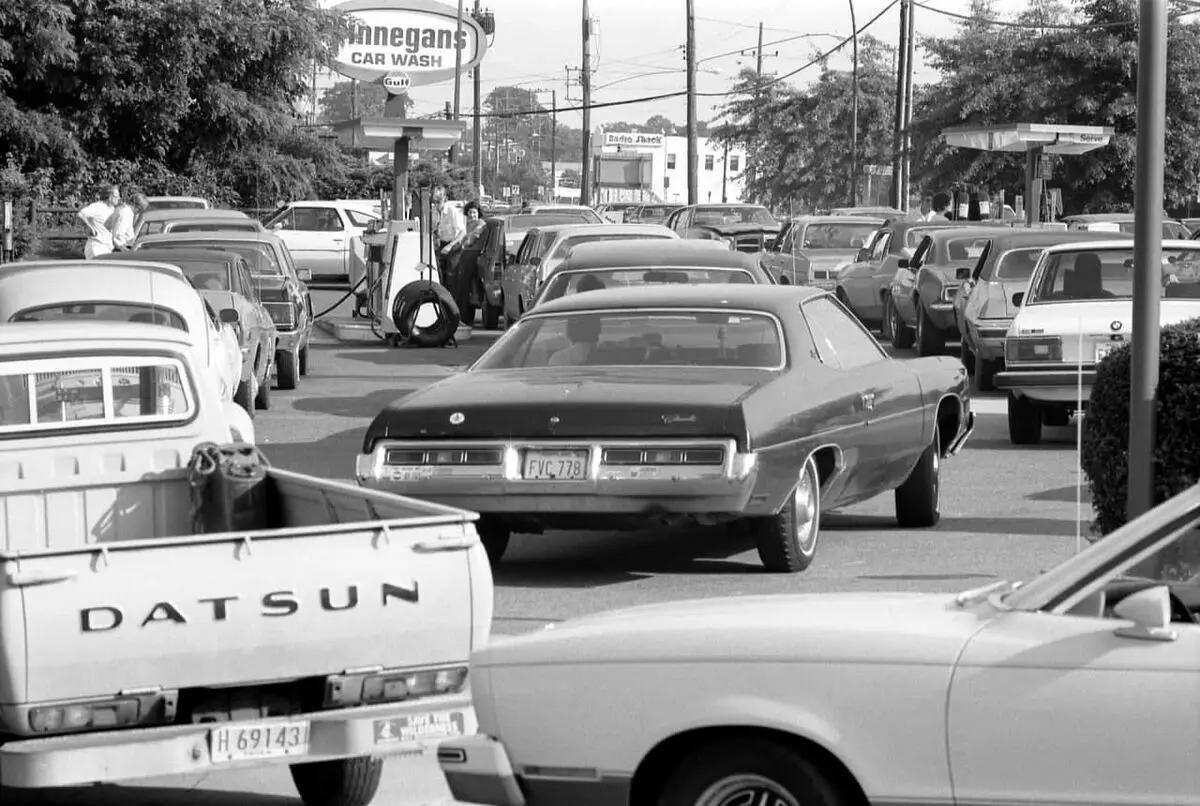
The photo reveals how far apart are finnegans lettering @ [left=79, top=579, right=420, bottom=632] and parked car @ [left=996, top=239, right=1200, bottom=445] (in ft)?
32.1

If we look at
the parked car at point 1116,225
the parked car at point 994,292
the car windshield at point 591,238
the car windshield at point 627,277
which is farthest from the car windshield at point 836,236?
the car windshield at point 627,277

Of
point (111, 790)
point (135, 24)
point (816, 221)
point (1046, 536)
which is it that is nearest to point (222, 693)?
point (111, 790)

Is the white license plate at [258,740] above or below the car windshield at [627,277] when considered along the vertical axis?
below

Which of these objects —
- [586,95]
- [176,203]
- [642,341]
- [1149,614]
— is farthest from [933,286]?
[586,95]

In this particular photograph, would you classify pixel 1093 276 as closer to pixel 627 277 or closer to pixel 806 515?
pixel 627 277

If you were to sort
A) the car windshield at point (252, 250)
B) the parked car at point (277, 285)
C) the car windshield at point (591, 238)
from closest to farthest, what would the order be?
the parked car at point (277, 285) < the car windshield at point (252, 250) < the car windshield at point (591, 238)

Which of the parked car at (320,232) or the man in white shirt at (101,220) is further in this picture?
the parked car at (320,232)

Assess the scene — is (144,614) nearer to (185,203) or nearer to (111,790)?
(111,790)

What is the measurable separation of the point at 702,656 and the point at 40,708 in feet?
6.25

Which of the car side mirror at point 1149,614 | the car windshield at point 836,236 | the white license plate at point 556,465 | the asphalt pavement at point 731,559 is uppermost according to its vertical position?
the car windshield at point 836,236

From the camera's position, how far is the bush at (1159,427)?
9453 millimetres

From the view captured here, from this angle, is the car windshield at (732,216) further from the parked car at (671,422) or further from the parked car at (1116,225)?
the parked car at (671,422)

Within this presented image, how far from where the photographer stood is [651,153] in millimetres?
153000

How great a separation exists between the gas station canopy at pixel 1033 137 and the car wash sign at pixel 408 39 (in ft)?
59.9
